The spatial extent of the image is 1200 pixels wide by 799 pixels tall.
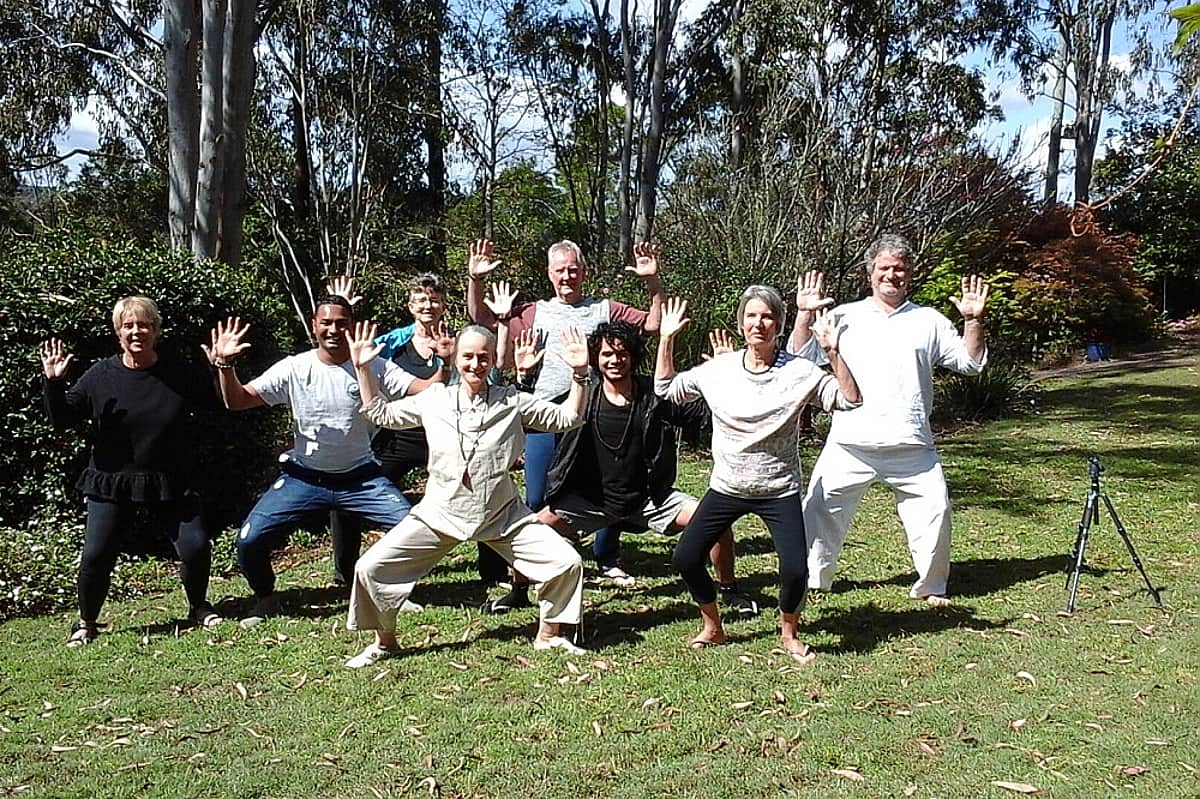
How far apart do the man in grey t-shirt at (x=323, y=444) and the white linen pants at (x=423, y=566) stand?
0.84 metres

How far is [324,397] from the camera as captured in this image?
6.26 metres

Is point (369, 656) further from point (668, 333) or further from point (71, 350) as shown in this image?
point (71, 350)

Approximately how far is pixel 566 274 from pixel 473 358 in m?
1.24

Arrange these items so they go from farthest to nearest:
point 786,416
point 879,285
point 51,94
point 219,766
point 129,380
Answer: point 51,94, point 879,285, point 129,380, point 786,416, point 219,766

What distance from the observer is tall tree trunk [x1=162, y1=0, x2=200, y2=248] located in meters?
10.2

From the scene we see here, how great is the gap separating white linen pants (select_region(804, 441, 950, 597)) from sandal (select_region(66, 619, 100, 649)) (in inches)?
161

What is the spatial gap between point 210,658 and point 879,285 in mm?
4196

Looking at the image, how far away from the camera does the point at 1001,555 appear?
25.6 ft

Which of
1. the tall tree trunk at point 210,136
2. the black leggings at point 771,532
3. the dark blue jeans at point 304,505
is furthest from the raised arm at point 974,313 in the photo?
the tall tree trunk at point 210,136

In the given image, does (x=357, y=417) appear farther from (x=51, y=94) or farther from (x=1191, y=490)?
(x=51, y=94)

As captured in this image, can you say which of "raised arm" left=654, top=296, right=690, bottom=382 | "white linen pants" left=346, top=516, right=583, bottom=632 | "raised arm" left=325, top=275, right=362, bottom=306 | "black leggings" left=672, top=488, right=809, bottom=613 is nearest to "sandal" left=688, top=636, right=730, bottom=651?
"black leggings" left=672, top=488, right=809, bottom=613

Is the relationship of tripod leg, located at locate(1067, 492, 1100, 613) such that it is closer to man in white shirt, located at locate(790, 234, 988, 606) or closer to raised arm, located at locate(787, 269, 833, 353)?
man in white shirt, located at locate(790, 234, 988, 606)

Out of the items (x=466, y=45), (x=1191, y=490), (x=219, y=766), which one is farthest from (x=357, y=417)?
(x=466, y=45)

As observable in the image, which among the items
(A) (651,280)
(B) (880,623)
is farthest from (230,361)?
(B) (880,623)
